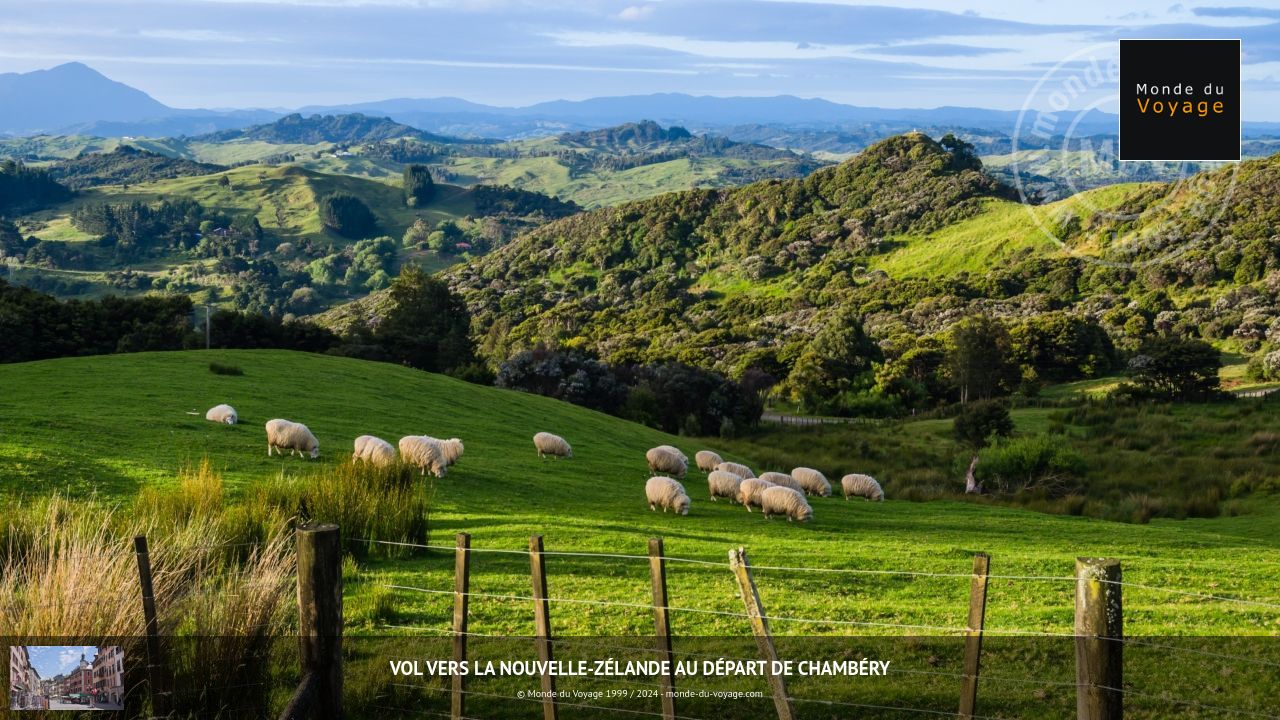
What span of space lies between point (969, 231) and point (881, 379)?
70.9m

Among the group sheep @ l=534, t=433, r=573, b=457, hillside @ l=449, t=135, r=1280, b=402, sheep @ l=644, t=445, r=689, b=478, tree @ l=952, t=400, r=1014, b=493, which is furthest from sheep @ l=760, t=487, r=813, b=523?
hillside @ l=449, t=135, r=1280, b=402

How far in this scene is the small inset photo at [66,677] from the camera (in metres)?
6.53

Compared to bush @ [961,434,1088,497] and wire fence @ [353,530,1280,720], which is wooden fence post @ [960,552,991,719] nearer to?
wire fence @ [353,530,1280,720]

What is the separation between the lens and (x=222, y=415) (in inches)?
952

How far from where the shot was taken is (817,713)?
7.91 meters

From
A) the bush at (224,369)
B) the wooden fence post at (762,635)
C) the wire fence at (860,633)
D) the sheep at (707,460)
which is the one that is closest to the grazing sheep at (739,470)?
the sheep at (707,460)

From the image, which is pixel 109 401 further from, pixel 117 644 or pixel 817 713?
pixel 817 713

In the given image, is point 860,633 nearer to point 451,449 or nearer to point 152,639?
point 152,639

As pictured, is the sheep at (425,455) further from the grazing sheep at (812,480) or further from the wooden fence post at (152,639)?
the wooden fence post at (152,639)

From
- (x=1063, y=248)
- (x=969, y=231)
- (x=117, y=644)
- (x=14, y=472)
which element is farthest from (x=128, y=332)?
(x=969, y=231)

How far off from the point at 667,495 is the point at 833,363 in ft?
180

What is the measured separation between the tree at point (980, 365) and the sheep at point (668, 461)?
3931cm

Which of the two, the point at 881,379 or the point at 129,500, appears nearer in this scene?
the point at 129,500

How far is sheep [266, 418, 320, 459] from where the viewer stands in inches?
814
